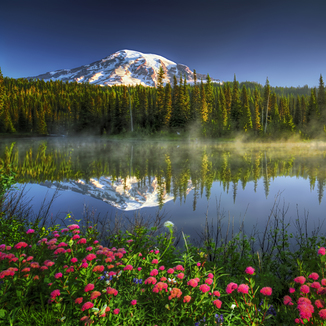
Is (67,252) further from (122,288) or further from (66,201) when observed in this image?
(66,201)

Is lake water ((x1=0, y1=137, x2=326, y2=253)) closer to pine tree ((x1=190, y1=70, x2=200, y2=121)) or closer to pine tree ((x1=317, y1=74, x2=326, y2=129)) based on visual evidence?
pine tree ((x1=190, y1=70, x2=200, y2=121))

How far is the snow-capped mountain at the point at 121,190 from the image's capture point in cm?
848

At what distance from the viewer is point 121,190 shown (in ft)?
35.4

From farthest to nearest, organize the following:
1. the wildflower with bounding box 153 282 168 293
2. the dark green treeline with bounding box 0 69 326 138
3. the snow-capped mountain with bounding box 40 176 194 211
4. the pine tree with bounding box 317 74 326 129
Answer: the pine tree with bounding box 317 74 326 129 → the dark green treeline with bounding box 0 69 326 138 → the snow-capped mountain with bounding box 40 176 194 211 → the wildflower with bounding box 153 282 168 293

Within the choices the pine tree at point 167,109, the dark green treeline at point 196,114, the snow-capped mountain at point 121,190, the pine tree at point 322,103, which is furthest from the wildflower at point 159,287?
the pine tree at point 322,103

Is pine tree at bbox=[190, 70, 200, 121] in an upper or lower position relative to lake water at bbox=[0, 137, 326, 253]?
upper

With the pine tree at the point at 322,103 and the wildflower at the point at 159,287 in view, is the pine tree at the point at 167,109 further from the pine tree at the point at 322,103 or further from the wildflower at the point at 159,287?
the wildflower at the point at 159,287

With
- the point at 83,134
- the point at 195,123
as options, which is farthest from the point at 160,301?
the point at 83,134

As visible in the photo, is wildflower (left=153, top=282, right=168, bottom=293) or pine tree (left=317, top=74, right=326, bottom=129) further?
pine tree (left=317, top=74, right=326, bottom=129)

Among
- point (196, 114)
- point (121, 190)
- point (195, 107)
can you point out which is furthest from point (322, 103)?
point (121, 190)

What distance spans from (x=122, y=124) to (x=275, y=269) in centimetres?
5909

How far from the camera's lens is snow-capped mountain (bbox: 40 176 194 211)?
8477 millimetres

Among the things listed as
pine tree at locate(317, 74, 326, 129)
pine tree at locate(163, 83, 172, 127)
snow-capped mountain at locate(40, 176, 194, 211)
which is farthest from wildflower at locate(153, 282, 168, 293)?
pine tree at locate(317, 74, 326, 129)

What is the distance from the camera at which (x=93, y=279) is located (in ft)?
8.45
